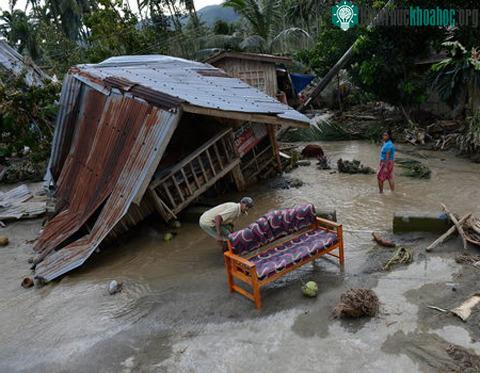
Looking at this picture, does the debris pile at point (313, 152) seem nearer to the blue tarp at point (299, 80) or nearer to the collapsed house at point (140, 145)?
the collapsed house at point (140, 145)

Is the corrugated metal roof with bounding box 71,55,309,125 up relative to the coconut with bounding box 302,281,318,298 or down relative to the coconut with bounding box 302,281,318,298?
up

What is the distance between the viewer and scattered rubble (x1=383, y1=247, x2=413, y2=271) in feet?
22.3

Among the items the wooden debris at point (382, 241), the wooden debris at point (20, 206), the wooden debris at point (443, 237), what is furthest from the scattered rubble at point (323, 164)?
the wooden debris at point (20, 206)

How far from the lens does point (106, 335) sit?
19.6ft

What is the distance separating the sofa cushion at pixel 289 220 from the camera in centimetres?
688

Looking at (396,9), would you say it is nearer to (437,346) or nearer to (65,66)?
(437,346)

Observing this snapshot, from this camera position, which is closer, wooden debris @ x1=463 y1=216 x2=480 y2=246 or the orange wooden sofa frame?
the orange wooden sofa frame

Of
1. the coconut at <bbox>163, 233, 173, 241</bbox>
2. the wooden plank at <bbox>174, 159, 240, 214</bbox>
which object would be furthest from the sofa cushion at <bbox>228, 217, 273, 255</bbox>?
the wooden plank at <bbox>174, 159, 240, 214</bbox>

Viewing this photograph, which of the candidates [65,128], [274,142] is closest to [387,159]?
[274,142]

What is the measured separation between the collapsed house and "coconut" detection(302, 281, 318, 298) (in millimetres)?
3861

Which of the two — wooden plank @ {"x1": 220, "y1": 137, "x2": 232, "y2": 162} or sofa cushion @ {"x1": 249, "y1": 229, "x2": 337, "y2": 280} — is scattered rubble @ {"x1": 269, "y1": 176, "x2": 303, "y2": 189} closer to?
wooden plank @ {"x1": 220, "y1": 137, "x2": 232, "y2": 162}

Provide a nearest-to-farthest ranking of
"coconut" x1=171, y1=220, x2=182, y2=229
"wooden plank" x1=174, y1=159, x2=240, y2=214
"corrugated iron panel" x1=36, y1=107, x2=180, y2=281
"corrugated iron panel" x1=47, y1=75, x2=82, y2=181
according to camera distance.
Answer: "corrugated iron panel" x1=36, y1=107, x2=180, y2=281 → "wooden plank" x1=174, y1=159, x2=240, y2=214 → "coconut" x1=171, y1=220, x2=182, y2=229 → "corrugated iron panel" x1=47, y1=75, x2=82, y2=181

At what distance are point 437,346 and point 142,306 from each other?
4437mm

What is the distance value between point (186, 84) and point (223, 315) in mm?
6478
